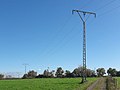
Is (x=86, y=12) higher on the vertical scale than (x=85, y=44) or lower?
higher

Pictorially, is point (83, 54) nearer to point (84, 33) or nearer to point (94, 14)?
point (84, 33)

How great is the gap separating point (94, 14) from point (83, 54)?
7.39 meters

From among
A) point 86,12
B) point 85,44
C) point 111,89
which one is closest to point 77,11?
point 86,12

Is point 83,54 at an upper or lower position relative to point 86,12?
lower

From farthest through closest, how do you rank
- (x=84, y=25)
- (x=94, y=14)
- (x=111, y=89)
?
(x=84, y=25), (x=94, y=14), (x=111, y=89)

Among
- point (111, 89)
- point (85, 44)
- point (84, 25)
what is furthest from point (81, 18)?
point (111, 89)

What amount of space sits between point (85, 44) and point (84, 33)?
233cm

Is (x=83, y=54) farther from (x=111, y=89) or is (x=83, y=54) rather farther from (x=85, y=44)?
(x=111, y=89)

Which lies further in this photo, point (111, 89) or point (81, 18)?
point (81, 18)

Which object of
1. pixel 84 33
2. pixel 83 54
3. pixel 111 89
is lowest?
pixel 111 89

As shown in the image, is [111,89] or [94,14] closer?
[111,89]

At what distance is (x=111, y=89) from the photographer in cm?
2353

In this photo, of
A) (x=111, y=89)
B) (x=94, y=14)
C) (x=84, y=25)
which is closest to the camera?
(x=111, y=89)

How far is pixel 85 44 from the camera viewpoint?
49.3 m
